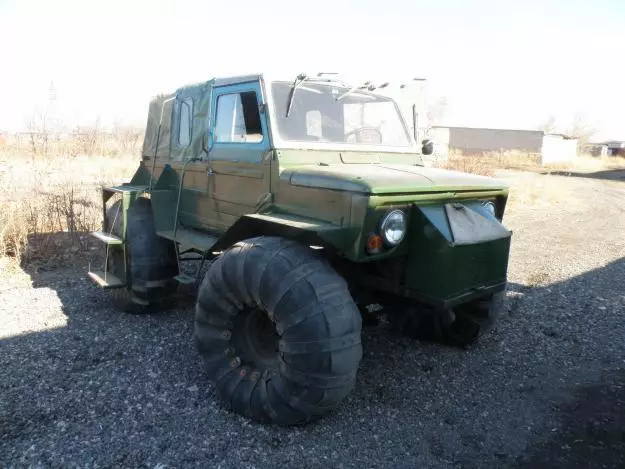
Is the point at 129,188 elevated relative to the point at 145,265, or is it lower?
elevated

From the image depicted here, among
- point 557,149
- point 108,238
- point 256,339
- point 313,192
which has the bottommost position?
point 557,149

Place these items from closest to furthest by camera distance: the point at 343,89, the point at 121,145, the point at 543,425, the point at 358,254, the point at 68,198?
the point at 358,254
the point at 543,425
the point at 343,89
the point at 68,198
the point at 121,145

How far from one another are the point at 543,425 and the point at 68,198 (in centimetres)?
734

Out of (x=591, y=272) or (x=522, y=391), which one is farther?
(x=591, y=272)

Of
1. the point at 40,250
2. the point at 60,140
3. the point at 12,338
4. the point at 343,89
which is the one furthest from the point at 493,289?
the point at 60,140

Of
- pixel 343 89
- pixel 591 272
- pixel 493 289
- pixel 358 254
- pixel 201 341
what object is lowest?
pixel 591 272

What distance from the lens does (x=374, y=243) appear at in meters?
3.24

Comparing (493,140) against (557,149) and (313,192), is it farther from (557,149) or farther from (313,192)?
(313,192)

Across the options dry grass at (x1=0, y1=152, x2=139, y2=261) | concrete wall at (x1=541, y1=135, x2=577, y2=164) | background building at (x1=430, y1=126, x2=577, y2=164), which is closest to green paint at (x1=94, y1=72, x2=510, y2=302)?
dry grass at (x1=0, y1=152, x2=139, y2=261)

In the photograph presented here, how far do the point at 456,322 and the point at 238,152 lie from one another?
2.41 metres

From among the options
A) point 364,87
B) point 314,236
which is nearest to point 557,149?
point 364,87

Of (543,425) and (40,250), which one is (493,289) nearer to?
(543,425)

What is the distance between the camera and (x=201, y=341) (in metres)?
3.68

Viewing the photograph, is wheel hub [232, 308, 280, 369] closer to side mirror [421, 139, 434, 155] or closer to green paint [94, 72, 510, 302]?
→ green paint [94, 72, 510, 302]
